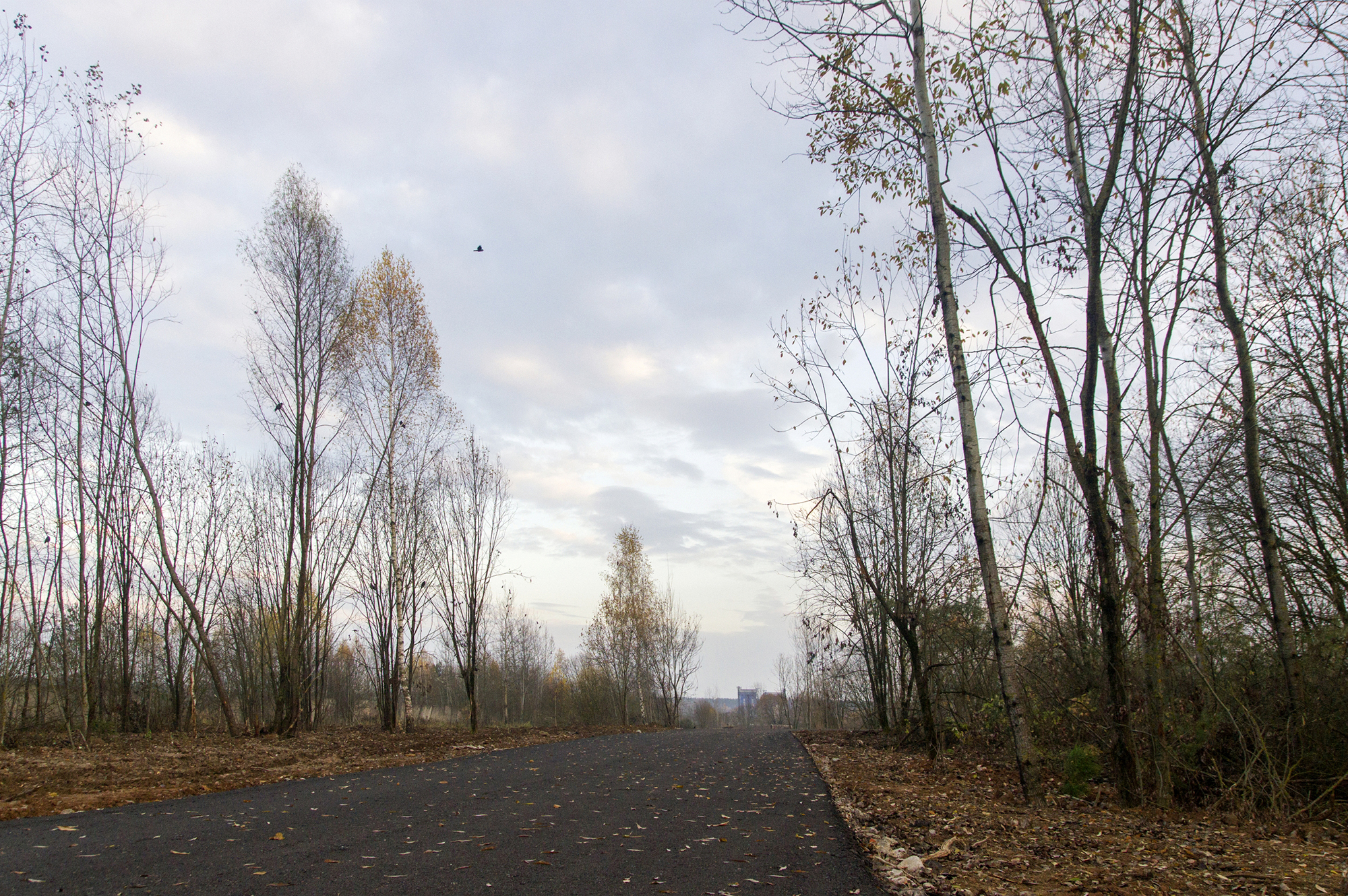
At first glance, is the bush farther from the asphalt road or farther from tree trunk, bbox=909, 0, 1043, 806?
the asphalt road

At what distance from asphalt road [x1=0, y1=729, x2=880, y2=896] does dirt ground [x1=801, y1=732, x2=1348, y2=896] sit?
0.44 metres

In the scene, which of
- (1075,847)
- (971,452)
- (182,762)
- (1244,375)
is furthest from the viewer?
(182,762)

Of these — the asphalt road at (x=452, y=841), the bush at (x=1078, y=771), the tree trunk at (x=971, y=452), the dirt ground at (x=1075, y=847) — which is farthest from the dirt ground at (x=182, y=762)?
the bush at (x=1078, y=771)

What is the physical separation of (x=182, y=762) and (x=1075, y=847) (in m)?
11.4

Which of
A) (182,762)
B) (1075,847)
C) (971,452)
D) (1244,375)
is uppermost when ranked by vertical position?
(1244,375)

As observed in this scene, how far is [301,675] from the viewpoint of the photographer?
15.9m

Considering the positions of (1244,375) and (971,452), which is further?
(1244,375)

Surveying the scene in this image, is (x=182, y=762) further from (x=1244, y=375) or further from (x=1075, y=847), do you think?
(x=1244, y=375)

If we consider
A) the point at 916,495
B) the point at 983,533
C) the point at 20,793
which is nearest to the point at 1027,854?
the point at 983,533

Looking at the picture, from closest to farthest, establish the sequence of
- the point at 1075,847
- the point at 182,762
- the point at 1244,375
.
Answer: the point at 1075,847, the point at 1244,375, the point at 182,762

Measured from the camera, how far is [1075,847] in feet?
16.5

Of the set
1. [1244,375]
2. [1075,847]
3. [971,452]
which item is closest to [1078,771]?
[1075,847]

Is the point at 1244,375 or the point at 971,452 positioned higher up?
the point at 1244,375

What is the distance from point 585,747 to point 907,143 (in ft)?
43.7
